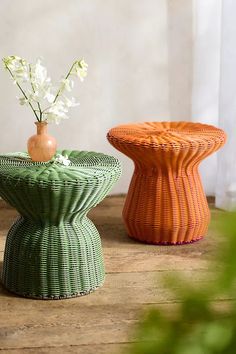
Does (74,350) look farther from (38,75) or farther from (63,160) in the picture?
(38,75)

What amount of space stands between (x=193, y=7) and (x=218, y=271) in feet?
10.8

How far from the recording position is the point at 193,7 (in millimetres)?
3377

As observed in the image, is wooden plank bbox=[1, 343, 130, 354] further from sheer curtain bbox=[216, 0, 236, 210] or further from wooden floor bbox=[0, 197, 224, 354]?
sheer curtain bbox=[216, 0, 236, 210]

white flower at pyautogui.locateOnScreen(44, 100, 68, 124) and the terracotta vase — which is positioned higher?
white flower at pyautogui.locateOnScreen(44, 100, 68, 124)

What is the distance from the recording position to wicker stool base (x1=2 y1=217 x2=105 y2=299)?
7.12 ft

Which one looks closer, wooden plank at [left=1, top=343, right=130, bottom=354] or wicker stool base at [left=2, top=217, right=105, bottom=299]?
wooden plank at [left=1, top=343, right=130, bottom=354]

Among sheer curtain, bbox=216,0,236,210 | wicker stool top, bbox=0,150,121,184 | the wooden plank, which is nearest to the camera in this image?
the wooden plank

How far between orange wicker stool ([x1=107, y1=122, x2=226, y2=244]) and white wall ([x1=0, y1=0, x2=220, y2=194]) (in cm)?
65

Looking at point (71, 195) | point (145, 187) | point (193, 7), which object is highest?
point (193, 7)

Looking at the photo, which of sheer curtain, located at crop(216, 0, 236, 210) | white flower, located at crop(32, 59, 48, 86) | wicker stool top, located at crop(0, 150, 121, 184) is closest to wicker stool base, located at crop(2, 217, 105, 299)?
wicker stool top, located at crop(0, 150, 121, 184)

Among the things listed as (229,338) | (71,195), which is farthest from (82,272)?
(229,338)

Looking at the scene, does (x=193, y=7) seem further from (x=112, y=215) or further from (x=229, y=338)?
(x=229, y=338)

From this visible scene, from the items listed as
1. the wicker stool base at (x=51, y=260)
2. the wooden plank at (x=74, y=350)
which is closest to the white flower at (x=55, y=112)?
the wicker stool base at (x=51, y=260)

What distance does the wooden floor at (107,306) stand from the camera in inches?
74.2
